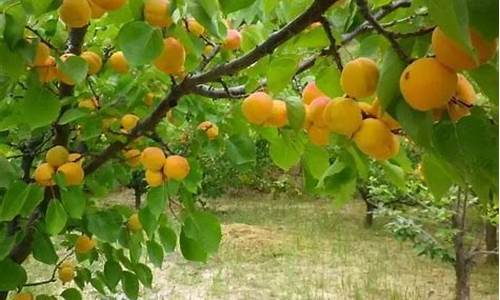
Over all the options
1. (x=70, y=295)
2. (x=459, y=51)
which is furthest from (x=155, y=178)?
(x=459, y=51)

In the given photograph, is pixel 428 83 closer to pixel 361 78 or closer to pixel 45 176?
pixel 361 78

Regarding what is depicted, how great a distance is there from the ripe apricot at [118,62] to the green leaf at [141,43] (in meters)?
0.42

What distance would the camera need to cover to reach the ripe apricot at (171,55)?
52 cm

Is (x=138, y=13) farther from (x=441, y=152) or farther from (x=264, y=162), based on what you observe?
(x=264, y=162)

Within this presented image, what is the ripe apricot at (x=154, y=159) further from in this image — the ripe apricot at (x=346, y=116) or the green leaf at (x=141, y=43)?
the ripe apricot at (x=346, y=116)

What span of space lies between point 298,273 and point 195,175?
2.65 metres

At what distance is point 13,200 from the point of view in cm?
76

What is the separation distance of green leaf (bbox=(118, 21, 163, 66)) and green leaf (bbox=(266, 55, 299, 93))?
0.31ft

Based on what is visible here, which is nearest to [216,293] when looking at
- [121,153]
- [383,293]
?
[383,293]

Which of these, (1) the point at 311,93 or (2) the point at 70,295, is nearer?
(1) the point at 311,93

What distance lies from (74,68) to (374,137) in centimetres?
33

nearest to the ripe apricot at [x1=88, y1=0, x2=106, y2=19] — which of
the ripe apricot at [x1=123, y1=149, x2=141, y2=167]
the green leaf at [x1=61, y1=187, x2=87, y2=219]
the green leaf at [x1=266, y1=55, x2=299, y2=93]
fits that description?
the green leaf at [x1=266, y1=55, x2=299, y2=93]

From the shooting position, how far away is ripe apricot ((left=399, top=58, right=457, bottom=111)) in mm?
264

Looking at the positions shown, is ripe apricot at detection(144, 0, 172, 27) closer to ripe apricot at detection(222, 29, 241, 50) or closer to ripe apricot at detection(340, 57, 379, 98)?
ripe apricot at detection(340, 57, 379, 98)
